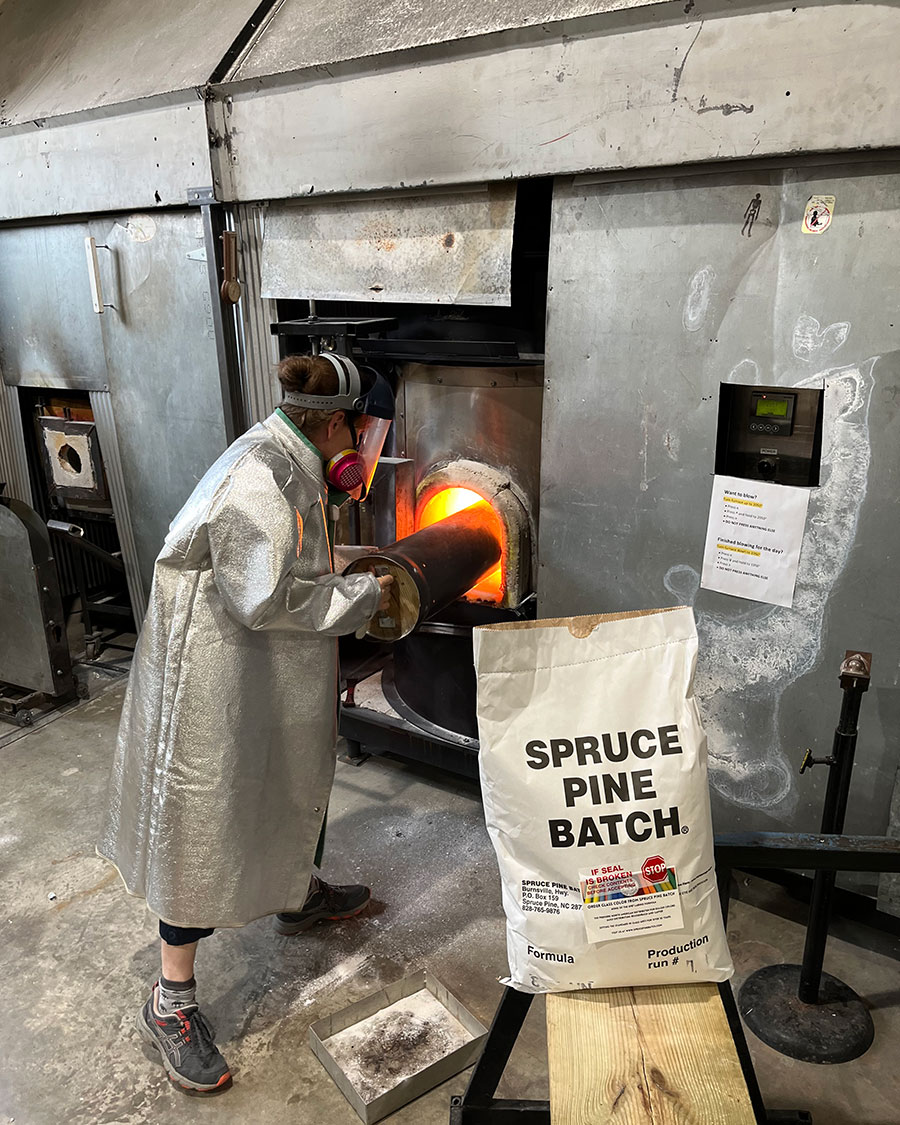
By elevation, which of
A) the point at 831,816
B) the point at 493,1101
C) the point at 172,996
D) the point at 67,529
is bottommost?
the point at 172,996

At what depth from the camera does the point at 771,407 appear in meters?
2.06

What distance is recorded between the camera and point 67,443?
388 cm

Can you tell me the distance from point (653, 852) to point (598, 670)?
10.7 inches

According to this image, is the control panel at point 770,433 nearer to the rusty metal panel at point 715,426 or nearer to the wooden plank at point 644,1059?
the rusty metal panel at point 715,426

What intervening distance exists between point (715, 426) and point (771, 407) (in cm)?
14

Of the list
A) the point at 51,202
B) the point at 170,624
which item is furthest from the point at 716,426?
the point at 51,202

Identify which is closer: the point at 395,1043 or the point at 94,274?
the point at 395,1043

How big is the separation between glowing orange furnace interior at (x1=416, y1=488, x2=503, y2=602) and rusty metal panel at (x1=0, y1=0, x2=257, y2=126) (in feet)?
5.25

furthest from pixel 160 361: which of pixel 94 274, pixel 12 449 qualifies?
pixel 12 449

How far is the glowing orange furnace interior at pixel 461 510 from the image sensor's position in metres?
2.79

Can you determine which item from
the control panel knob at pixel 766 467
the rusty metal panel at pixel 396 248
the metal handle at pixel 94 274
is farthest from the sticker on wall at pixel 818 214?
the metal handle at pixel 94 274

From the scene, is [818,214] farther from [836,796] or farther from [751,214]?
[836,796]

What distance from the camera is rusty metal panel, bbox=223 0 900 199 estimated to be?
5.77ft

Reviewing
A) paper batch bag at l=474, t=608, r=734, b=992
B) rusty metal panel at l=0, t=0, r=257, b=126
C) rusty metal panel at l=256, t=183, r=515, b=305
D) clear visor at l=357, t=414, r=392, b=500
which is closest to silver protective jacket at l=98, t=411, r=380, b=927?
clear visor at l=357, t=414, r=392, b=500
